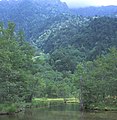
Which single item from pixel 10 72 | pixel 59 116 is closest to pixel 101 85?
pixel 59 116

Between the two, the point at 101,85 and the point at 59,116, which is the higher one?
the point at 101,85

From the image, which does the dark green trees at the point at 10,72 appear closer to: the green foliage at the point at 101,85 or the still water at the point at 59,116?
the still water at the point at 59,116

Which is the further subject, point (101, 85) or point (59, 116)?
point (101, 85)

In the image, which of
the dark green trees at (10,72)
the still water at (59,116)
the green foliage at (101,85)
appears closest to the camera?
the still water at (59,116)

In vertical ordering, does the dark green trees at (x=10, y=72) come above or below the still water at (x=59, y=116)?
above

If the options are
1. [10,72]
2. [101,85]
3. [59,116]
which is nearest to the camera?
[59,116]

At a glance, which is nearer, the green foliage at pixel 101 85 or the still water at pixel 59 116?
the still water at pixel 59 116

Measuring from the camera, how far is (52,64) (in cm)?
13025

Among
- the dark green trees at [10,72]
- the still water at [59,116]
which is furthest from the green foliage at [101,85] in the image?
the still water at [59,116]

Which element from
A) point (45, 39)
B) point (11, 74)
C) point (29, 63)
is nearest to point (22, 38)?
point (29, 63)

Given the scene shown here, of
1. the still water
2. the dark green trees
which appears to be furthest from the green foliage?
the still water

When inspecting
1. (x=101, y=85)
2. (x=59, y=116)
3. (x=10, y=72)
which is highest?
(x=10, y=72)

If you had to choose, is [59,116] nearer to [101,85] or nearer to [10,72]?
[10,72]

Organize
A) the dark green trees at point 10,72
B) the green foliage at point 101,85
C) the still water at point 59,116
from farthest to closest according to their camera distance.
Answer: the green foliage at point 101,85, the dark green trees at point 10,72, the still water at point 59,116
